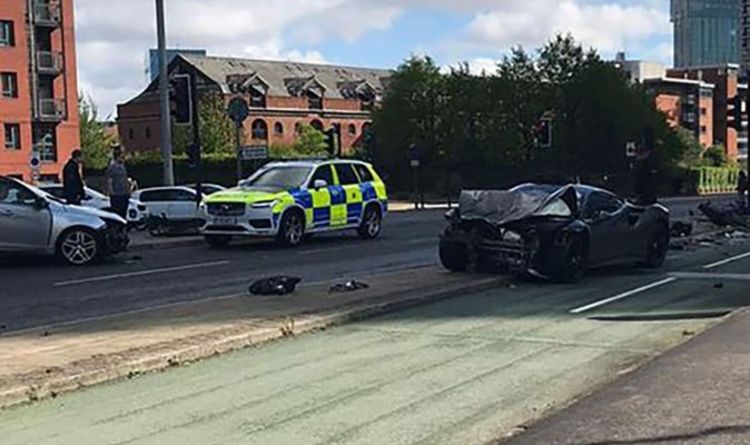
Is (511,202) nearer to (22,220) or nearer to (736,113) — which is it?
(22,220)

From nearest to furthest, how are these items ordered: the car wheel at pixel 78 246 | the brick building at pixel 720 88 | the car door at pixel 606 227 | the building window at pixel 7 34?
the car door at pixel 606 227
the car wheel at pixel 78 246
the building window at pixel 7 34
the brick building at pixel 720 88

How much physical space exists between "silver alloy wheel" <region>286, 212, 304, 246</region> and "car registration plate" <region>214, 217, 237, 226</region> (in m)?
1.05

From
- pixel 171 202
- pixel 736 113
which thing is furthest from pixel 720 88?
pixel 171 202

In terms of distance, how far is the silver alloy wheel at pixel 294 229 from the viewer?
21.0 metres

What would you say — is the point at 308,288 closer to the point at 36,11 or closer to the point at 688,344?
the point at 688,344

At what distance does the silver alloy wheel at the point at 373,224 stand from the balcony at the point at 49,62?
49.5 meters

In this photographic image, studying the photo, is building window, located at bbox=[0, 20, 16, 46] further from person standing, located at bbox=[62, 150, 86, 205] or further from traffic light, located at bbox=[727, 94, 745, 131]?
traffic light, located at bbox=[727, 94, 745, 131]

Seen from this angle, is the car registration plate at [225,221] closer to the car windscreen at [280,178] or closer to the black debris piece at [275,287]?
the car windscreen at [280,178]

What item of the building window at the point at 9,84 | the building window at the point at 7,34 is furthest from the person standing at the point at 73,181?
the building window at the point at 7,34

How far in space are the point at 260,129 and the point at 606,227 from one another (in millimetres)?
89333

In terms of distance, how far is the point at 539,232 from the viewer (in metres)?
14.2

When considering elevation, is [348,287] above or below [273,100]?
below

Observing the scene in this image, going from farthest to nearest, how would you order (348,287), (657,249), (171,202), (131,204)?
(131,204), (171,202), (657,249), (348,287)

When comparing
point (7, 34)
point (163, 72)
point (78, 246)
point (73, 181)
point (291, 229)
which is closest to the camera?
point (78, 246)
